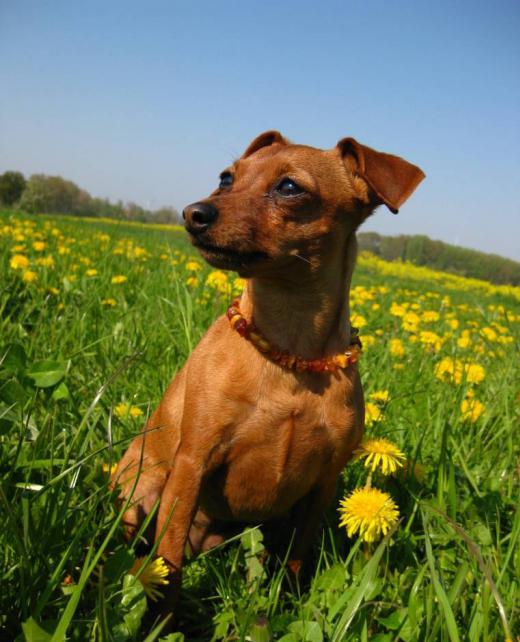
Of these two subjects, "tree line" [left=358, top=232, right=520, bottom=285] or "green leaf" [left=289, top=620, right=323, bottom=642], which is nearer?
"green leaf" [left=289, top=620, right=323, bottom=642]

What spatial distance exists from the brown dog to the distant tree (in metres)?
47.2

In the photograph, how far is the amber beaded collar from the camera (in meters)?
2.08

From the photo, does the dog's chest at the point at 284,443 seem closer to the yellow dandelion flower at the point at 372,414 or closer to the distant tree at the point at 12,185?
the yellow dandelion flower at the point at 372,414

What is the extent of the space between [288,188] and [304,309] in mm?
476

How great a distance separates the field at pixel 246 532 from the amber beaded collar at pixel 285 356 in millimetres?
443

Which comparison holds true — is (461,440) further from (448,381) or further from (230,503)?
(230,503)

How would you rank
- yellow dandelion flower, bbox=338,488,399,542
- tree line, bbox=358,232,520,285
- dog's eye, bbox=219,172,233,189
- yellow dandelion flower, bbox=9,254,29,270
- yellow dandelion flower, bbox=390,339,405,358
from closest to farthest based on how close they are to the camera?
yellow dandelion flower, bbox=338,488,399,542, dog's eye, bbox=219,172,233,189, yellow dandelion flower, bbox=390,339,405,358, yellow dandelion flower, bbox=9,254,29,270, tree line, bbox=358,232,520,285

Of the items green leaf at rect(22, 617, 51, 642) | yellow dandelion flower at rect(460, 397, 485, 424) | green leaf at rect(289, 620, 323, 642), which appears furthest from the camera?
yellow dandelion flower at rect(460, 397, 485, 424)

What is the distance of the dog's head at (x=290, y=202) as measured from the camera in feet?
6.40

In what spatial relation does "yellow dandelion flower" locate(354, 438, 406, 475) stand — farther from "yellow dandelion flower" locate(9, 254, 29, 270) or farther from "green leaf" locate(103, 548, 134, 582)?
"yellow dandelion flower" locate(9, 254, 29, 270)

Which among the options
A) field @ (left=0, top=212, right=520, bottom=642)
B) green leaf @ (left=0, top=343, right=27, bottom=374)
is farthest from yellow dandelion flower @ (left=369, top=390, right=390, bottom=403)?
green leaf @ (left=0, top=343, right=27, bottom=374)

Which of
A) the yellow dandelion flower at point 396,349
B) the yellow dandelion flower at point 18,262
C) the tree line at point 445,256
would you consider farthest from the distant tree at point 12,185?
the yellow dandelion flower at point 396,349

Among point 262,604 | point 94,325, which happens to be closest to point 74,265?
point 94,325

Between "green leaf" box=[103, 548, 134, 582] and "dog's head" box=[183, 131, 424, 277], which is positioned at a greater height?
"dog's head" box=[183, 131, 424, 277]
